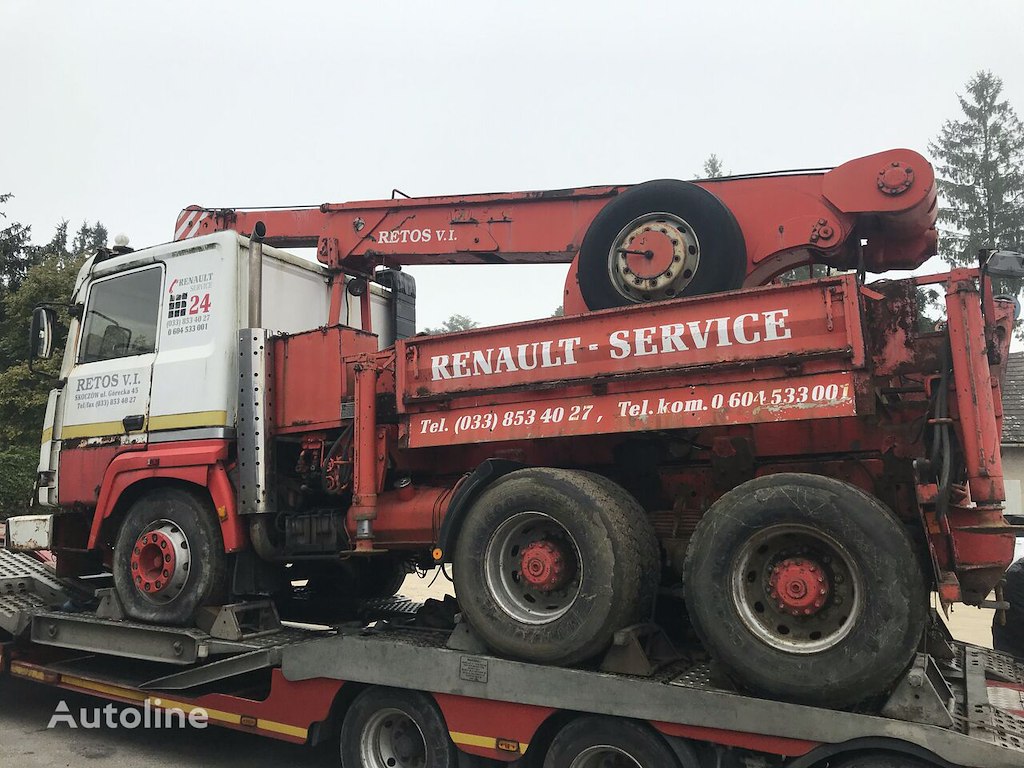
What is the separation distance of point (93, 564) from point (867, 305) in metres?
6.33

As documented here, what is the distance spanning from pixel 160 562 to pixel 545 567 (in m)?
3.15

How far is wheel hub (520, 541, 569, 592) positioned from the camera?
13.6 feet

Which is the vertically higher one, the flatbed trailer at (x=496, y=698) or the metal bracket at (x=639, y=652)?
the metal bracket at (x=639, y=652)

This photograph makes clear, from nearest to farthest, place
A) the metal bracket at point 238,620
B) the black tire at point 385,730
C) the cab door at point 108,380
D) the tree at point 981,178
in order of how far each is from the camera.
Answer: the black tire at point 385,730
the metal bracket at point 238,620
the cab door at point 108,380
the tree at point 981,178

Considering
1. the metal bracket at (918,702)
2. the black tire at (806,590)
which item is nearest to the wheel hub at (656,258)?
the black tire at (806,590)

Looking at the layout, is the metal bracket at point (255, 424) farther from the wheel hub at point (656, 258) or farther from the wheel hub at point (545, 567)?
the wheel hub at point (656, 258)

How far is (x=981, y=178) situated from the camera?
33062mm

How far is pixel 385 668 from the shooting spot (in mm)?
4445

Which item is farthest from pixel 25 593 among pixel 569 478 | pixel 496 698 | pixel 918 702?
pixel 918 702

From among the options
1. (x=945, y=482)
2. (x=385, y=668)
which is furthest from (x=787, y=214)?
(x=385, y=668)

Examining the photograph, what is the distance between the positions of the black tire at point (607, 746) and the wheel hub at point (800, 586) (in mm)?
860

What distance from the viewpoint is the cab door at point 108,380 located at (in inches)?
240

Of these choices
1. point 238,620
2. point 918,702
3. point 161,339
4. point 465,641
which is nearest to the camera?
point 918,702

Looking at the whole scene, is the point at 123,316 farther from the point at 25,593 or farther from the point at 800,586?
the point at 800,586
